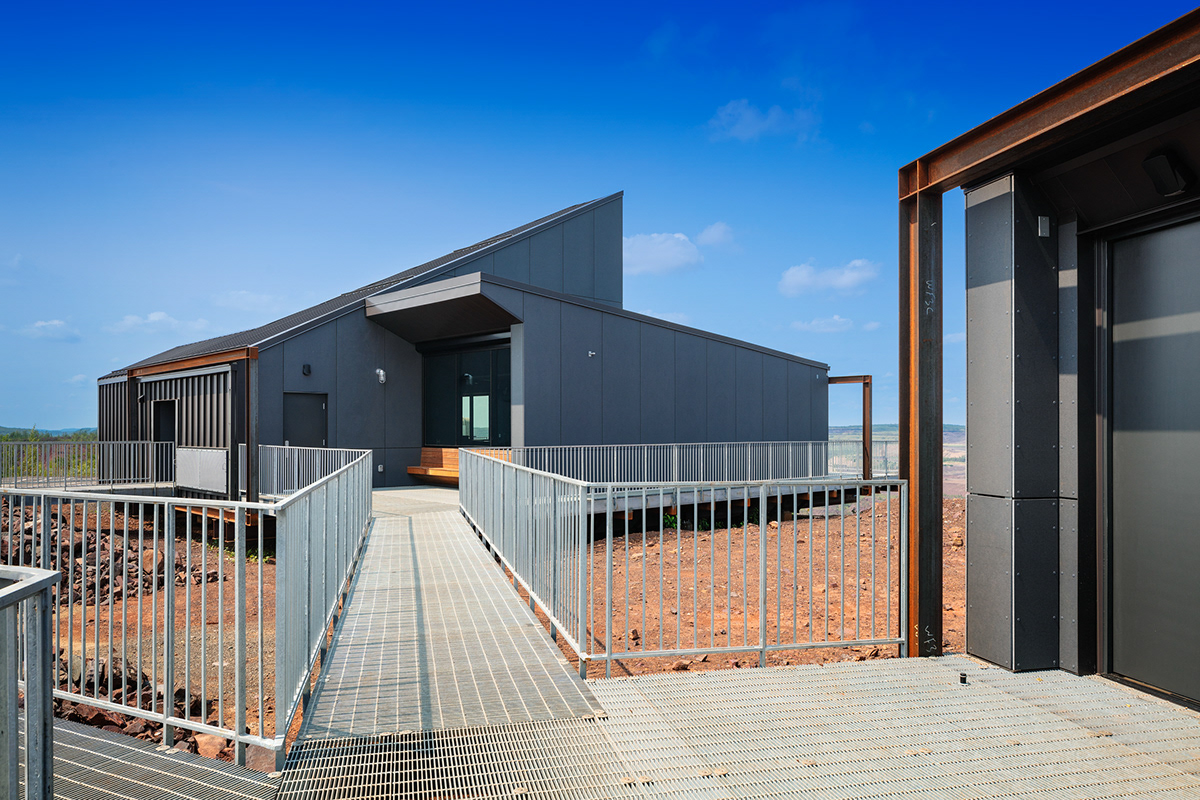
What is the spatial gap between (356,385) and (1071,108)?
53.4 ft

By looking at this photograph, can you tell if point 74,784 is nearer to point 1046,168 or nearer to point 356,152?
point 1046,168

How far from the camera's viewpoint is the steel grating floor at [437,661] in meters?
3.68

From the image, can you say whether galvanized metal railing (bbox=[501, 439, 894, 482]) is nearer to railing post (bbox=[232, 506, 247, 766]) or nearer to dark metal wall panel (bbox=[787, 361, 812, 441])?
dark metal wall panel (bbox=[787, 361, 812, 441])

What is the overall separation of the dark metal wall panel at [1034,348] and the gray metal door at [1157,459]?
35 cm

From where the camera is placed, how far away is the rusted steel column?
15.8 ft

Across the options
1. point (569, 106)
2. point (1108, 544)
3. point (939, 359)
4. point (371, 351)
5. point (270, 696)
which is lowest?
point (270, 696)

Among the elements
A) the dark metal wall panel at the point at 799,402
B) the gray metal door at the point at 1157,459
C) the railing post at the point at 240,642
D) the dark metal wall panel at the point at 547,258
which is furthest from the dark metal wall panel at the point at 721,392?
the railing post at the point at 240,642

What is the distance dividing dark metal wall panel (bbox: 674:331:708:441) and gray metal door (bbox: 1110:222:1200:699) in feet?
49.7

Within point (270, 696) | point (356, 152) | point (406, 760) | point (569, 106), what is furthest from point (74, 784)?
point (569, 106)

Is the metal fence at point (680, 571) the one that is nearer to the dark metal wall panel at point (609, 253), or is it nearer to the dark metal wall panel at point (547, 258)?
the dark metal wall panel at point (547, 258)

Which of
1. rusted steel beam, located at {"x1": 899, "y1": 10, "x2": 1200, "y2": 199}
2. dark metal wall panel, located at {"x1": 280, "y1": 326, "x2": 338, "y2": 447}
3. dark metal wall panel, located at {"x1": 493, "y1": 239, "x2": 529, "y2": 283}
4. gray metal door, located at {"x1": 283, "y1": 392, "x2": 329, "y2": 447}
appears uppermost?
dark metal wall panel, located at {"x1": 493, "y1": 239, "x2": 529, "y2": 283}

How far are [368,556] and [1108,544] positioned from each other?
754 centimetres

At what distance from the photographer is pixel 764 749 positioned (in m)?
3.25

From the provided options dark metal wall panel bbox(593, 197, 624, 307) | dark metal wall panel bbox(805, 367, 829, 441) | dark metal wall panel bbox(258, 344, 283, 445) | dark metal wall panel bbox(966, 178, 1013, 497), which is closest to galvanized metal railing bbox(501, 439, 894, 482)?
dark metal wall panel bbox(805, 367, 829, 441)
